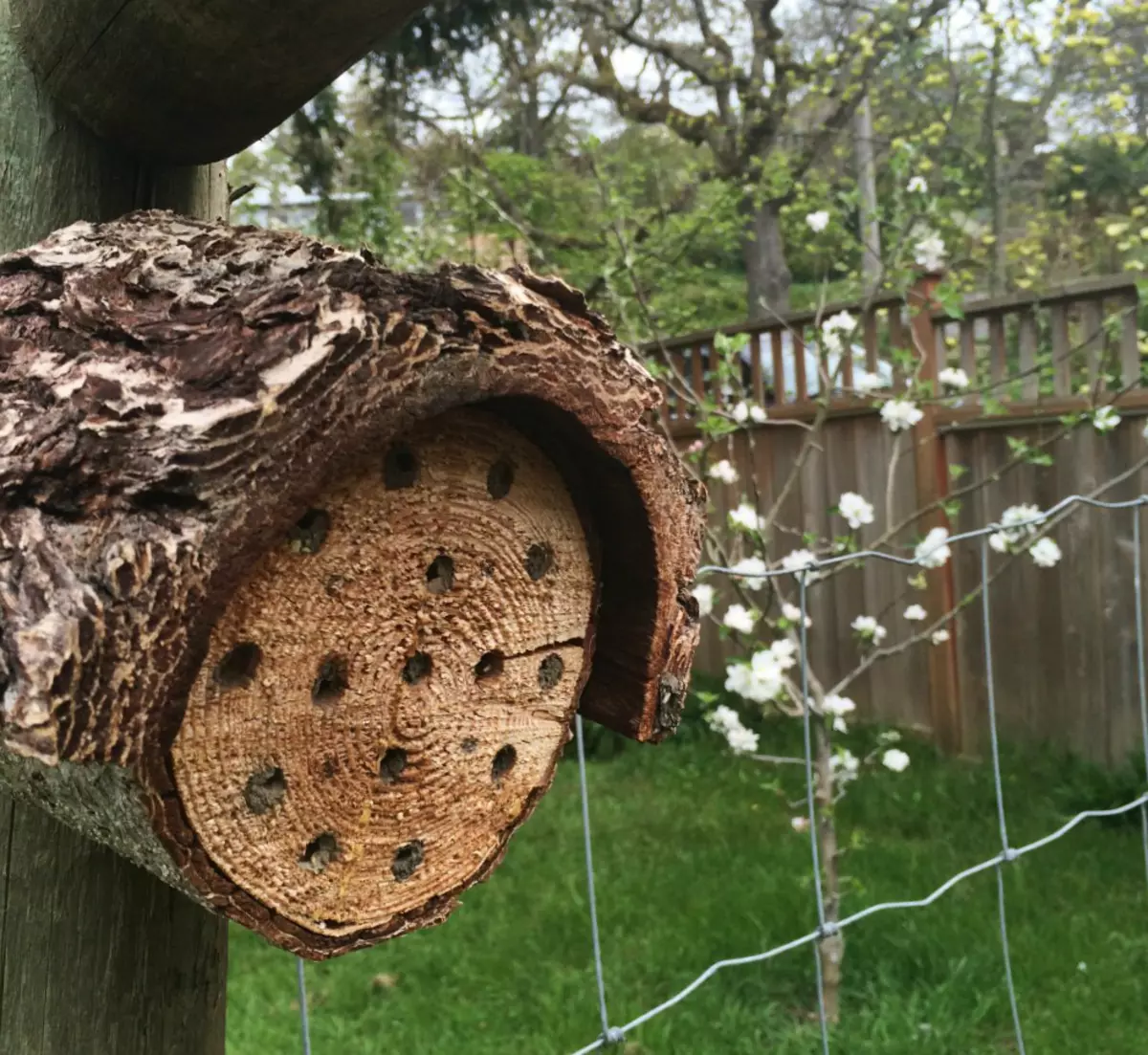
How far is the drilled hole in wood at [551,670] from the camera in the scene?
28.5 inches

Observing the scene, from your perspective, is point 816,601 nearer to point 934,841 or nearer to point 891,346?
point 891,346

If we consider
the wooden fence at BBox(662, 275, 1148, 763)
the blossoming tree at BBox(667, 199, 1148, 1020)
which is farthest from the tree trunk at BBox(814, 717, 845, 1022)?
the wooden fence at BBox(662, 275, 1148, 763)

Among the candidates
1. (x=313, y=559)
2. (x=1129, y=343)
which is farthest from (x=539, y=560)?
(x=1129, y=343)

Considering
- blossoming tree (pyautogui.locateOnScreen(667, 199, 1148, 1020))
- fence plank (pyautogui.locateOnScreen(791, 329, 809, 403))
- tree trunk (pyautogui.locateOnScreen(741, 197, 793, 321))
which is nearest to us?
blossoming tree (pyautogui.locateOnScreen(667, 199, 1148, 1020))

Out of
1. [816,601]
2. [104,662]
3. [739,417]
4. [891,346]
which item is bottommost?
[816,601]

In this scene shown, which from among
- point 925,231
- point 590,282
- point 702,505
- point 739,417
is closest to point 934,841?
point 739,417

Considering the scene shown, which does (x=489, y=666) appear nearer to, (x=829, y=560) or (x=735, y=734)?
(x=829, y=560)

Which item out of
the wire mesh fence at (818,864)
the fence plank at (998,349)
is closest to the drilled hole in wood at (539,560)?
the wire mesh fence at (818,864)

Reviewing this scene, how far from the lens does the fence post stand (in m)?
3.79

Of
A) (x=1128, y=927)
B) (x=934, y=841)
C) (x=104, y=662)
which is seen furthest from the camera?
(x=934, y=841)

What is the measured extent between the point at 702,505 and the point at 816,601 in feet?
12.6

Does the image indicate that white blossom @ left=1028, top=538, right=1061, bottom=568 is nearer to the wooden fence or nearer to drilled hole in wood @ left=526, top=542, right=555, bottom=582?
the wooden fence

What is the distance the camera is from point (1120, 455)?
336cm

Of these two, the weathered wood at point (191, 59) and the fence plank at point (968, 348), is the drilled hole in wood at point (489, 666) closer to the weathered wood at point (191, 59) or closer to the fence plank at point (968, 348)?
the weathered wood at point (191, 59)
